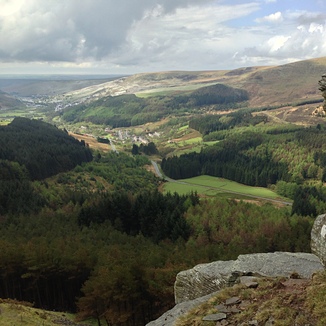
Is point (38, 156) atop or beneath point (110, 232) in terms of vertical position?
atop

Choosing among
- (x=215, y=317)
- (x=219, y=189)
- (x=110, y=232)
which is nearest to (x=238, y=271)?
(x=215, y=317)

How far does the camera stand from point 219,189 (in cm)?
17300

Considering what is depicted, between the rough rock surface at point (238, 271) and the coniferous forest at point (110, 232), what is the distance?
14.0 m

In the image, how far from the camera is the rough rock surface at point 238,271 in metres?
24.8

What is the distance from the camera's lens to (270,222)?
92.6 m

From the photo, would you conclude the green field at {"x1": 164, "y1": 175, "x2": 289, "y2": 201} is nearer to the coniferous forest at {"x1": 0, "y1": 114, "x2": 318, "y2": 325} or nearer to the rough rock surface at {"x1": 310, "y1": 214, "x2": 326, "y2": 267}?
the coniferous forest at {"x1": 0, "y1": 114, "x2": 318, "y2": 325}

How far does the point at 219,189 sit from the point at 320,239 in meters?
151

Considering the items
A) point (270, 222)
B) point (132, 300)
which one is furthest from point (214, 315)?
point (270, 222)

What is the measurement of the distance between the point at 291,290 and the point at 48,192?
131390 millimetres

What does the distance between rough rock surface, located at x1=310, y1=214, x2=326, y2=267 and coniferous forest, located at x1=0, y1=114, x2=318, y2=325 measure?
20.5 m

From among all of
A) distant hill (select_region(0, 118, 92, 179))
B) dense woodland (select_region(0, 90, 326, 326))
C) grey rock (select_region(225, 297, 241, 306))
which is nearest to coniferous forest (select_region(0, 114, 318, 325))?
dense woodland (select_region(0, 90, 326, 326))

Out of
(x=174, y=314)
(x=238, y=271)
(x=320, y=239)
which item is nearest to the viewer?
(x=174, y=314)

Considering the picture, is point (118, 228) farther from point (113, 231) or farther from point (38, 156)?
point (38, 156)

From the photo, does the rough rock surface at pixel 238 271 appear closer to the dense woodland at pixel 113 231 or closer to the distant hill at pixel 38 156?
the dense woodland at pixel 113 231
